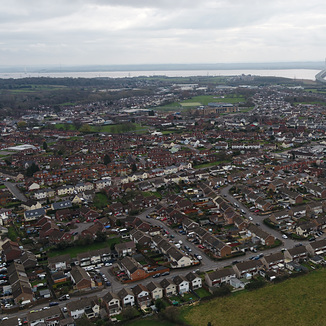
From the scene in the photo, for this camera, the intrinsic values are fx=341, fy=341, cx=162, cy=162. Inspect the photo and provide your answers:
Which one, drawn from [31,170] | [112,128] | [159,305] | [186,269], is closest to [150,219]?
[186,269]

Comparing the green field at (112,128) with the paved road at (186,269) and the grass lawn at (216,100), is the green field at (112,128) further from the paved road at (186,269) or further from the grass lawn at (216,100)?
the grass lawn at (216,100)

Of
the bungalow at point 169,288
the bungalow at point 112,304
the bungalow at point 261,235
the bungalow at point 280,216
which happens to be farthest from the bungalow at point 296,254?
the bungalow at point 112,304

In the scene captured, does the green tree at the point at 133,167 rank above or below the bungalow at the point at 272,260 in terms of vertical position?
above

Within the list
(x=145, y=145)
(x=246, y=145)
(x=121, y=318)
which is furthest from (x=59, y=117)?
(x=121, y=318)

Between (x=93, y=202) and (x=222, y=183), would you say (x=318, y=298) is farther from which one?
(x=93, y=202)

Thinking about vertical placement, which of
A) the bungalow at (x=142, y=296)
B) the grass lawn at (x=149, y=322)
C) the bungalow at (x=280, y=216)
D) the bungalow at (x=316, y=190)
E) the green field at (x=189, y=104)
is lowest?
the grass lawn at (x=149, y=322)

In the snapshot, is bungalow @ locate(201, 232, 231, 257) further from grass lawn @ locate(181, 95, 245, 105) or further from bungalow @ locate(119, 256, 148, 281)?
grass lawn @ locate(181, 95, 245, 105)
